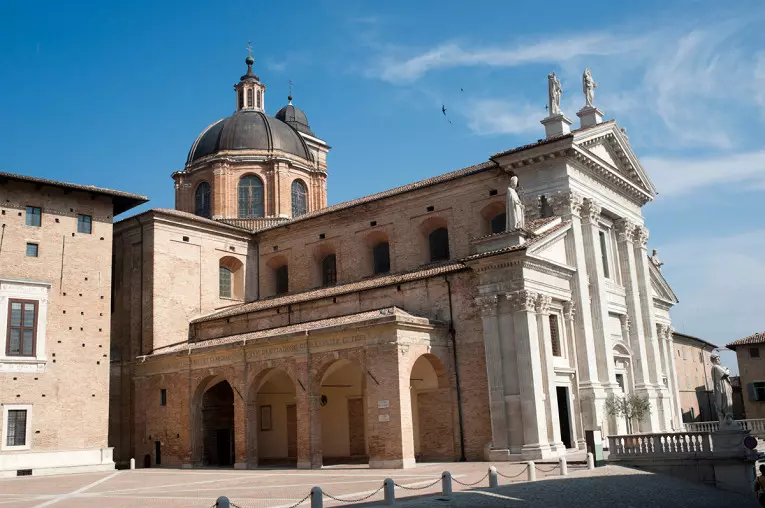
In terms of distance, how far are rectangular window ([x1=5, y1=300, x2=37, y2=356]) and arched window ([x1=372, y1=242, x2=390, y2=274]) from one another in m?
12.9

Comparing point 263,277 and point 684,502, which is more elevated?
point 263,277

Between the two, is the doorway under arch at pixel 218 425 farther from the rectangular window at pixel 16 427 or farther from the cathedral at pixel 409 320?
the rectangular window at pixel 16 427

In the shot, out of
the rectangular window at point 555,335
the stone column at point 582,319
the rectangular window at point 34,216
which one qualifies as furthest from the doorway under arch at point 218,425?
the stone column at point 582,319

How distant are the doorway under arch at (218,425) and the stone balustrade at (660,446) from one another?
15.2 meters

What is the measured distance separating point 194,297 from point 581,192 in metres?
16.5

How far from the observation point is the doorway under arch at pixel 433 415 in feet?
79.7

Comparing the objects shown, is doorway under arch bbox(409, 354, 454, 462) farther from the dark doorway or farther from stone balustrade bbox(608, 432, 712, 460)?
stone balustrade bbox(608, 432, 712, 460)

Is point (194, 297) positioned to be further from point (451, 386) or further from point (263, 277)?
point (451, 386)

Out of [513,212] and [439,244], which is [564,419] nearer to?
[513,212]

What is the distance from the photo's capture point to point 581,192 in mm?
26406

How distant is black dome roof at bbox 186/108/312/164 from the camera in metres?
38.9

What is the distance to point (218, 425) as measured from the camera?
2922 cm

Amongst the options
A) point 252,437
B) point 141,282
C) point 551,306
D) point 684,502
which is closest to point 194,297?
point 141,282

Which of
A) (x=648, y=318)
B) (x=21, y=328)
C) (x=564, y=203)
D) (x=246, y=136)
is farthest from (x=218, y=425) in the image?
(x=648, y=318)
